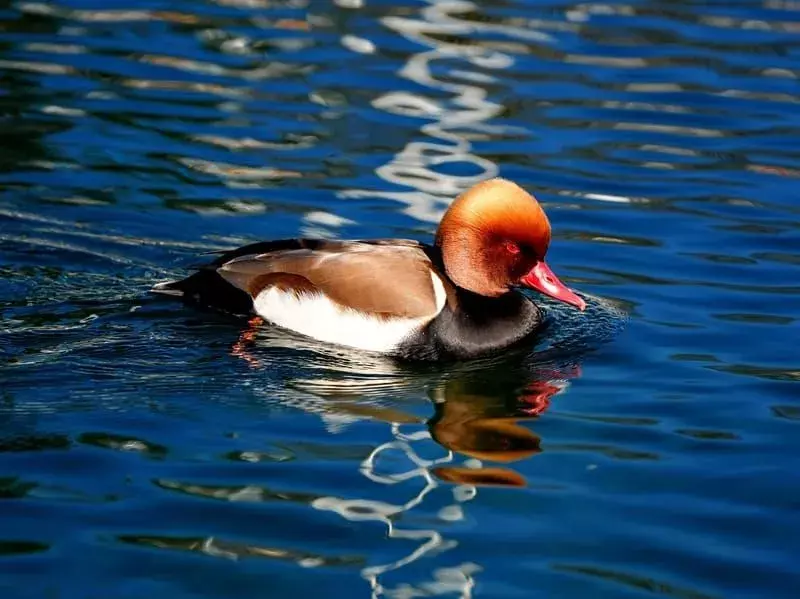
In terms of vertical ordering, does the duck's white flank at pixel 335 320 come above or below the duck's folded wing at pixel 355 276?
below

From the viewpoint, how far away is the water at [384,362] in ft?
18.5

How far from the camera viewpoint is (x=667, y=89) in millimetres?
12750

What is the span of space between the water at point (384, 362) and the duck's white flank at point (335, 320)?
136mm

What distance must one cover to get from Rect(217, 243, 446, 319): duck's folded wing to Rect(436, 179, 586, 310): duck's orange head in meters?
0.18

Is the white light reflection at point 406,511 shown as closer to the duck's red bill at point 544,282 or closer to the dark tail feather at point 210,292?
the duck's red bill at point 544,282

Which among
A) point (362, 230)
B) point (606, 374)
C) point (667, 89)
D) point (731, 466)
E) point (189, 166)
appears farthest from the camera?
point (667, 89)

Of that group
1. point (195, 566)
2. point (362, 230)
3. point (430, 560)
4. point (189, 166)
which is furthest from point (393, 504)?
point (189, 166)

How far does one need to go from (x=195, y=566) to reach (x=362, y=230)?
4.54 m

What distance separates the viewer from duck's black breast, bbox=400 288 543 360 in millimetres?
7746

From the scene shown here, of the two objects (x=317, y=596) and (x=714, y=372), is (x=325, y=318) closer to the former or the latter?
(x=714, y=372)

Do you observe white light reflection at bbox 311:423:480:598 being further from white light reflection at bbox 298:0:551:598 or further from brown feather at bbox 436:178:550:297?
brown feather at bbox 436:178:550:297

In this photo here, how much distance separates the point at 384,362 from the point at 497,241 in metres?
0.85

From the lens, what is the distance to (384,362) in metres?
7.75

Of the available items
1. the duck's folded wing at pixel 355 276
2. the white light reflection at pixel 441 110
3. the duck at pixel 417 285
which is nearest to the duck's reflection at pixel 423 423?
the duck at pixel 417 285
